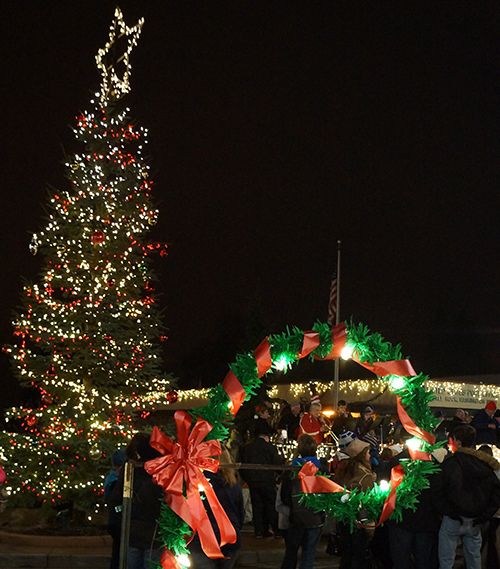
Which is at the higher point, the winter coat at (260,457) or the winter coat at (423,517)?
the winter coat at (260,457)

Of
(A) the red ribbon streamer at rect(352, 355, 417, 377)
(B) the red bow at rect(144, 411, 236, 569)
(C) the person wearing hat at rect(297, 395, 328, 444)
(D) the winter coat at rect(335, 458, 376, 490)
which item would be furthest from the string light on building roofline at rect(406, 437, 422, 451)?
(C) the person wearing hat at rect(297, 395, 328, 444)

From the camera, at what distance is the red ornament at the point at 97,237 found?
18062mm

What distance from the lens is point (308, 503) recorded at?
9570mm

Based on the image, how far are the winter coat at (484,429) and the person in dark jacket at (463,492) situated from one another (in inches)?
312

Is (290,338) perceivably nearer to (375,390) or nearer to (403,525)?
(403,525)

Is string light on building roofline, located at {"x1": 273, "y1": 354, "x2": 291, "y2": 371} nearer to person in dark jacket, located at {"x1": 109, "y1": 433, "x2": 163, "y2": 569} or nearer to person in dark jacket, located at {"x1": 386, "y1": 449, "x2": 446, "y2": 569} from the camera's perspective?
person in dark jacket, located at {"x1": 109, "y1": 433, "x2": 163, "y2": 569}

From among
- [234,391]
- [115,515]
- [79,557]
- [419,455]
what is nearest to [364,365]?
[419,455]

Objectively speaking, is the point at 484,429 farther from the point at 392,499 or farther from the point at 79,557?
the point at 392,499

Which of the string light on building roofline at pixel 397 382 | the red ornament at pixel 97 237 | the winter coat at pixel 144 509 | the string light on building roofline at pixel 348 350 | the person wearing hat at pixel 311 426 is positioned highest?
the red ornament at pixel 97 237

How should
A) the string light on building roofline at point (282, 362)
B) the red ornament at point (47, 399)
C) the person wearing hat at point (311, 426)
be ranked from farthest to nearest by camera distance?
the red ornament at point (47, 399) < the person wearing hat at point (311, 426) < the string light on building roofline at point (282, 362)

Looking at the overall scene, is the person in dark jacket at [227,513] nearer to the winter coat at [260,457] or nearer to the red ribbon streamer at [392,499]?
the red ribbon streamer at [392,499]

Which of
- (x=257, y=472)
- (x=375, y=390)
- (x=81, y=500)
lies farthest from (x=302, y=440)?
(x=375, y=390)

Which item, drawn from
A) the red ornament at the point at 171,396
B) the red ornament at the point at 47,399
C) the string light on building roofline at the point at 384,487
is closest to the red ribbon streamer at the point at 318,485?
the string light on building roofline at the point at 384,487

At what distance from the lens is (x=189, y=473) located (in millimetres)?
8219
